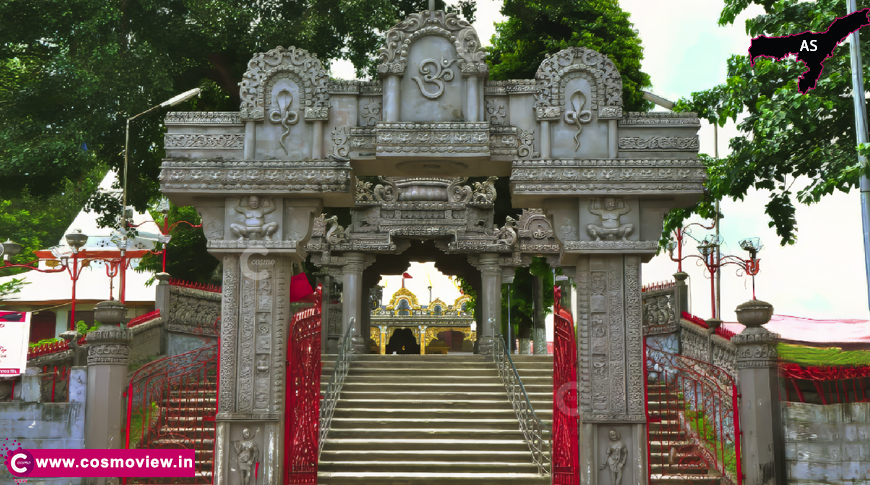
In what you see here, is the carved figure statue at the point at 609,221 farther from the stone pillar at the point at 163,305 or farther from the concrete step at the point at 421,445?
the stone pillar at the point at 163,305

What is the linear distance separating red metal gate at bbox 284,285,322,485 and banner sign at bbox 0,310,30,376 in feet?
13.2

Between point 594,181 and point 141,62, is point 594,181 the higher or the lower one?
the lower one

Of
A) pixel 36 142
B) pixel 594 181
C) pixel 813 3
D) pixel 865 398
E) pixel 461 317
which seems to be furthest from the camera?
pixel 461 317

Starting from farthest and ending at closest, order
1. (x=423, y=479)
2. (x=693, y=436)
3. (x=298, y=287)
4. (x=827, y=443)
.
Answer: (x=693, y=436) < (x=423, y=479) < (x=827, y=443) < (x=298, y=287)

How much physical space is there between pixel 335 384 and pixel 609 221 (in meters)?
5.83

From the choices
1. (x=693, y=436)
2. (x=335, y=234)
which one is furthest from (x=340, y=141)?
(x=335, y=234)

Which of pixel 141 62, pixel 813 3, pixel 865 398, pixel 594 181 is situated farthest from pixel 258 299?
pixel 141 62

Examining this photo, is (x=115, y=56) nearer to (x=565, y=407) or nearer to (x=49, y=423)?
(x=49, y=423)

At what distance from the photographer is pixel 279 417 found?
20.5ft

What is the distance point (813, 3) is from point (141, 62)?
36.5 ft

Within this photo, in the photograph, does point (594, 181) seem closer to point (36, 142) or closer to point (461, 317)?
point (36, 142)

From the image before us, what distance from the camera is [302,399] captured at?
6762 mm

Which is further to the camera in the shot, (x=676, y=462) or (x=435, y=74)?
(x=676, y=462)

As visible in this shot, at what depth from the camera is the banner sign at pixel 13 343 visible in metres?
8.75
